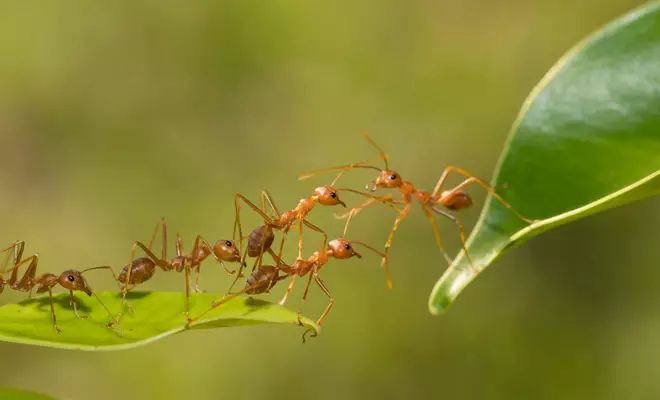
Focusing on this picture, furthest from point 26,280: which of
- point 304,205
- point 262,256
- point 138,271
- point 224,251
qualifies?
point 304,205

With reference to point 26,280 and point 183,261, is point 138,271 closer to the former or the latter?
point 183,261

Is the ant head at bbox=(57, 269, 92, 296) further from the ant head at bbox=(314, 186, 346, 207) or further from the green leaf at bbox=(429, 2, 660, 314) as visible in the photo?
the green leaf at bbox=(429, 2, 660, 314)

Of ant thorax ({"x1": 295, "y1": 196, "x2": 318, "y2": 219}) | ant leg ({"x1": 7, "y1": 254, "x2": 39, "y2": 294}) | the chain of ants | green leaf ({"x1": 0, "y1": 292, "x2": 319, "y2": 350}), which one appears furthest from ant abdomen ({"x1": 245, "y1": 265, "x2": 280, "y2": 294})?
ant leg ({"x1": 7, "y1": 254, "x2": 39, "y2": 294})

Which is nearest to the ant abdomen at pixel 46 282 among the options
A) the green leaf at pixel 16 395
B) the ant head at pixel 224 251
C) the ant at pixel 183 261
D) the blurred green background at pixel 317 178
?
the ant at pixel 183 261

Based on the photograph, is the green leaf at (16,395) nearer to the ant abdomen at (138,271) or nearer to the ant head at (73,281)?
the ant head at (73,281)

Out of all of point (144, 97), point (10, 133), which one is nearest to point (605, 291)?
point (144, 97)

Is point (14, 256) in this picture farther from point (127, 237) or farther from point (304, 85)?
point (304, 85)

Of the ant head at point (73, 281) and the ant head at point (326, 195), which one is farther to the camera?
the ant head at point (326, 195)
